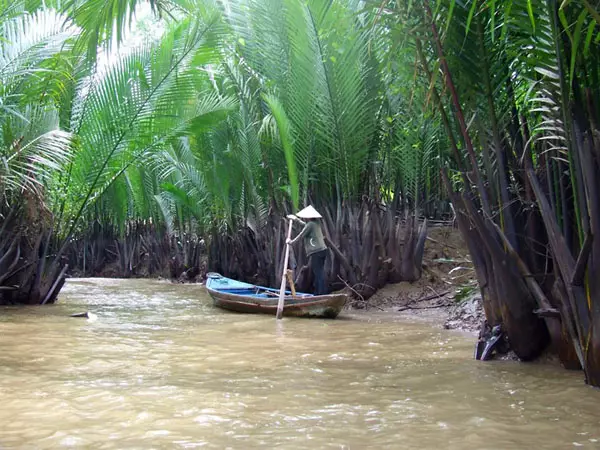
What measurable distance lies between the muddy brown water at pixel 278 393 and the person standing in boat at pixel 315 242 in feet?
9.59

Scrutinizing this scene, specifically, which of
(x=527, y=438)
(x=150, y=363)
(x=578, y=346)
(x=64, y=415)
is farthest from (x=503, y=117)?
(x=64, y=415)

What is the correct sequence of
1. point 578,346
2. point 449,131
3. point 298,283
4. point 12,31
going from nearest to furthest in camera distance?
1. point 578,346
2. point 449,131
3. point 12,31
4. point 298,283

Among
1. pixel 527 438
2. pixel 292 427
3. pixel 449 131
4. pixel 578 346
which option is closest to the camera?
pixel 527 438

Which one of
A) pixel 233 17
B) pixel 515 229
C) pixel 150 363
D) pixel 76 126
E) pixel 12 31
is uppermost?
pixel 233 17

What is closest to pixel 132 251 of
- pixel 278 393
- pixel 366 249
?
pixel 366 249

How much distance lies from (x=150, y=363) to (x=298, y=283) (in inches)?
253

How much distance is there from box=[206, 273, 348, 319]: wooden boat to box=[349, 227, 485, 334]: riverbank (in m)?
1.03

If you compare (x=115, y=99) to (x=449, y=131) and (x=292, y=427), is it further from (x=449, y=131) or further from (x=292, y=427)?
(x=292, y=427)

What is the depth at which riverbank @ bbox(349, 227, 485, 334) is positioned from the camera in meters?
7.32

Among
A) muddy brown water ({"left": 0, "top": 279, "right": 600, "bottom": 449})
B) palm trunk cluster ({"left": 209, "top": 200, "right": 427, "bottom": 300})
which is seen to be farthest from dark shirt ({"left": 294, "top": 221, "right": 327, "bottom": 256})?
muddy brown water ({"left": 0, "top": 279, "right": 600, "bottom": 449})

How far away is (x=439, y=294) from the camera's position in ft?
30.7

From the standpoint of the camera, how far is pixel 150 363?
16.1 ft

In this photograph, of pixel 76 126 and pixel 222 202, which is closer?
pixel 76 126

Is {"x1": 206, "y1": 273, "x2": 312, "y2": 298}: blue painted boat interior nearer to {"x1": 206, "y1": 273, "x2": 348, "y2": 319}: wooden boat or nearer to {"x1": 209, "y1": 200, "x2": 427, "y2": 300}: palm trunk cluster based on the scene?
{"x1": 206, "y1": 273, "x2": 348, "y2": 319}: wooden boat
